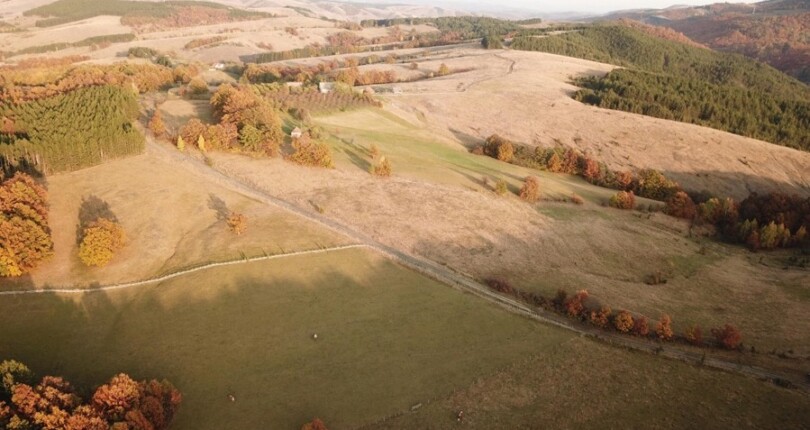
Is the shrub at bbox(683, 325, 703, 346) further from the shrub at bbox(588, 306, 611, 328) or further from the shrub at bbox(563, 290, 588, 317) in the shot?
the shrub at bbox(563, 290, 588, 317)

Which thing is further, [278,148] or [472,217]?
[278,148]

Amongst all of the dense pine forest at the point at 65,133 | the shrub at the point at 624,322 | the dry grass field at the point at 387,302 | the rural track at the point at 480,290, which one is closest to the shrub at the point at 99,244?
the dry grass field at the point at 387,302

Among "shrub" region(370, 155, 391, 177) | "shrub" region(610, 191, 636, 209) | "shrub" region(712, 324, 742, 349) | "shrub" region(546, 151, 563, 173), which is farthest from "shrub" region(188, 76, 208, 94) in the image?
"shrub" region(712, 324, 742, 349)

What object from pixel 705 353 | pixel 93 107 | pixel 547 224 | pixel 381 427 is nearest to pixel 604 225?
pixel 547 224

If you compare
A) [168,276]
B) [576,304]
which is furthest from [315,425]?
[576,304]

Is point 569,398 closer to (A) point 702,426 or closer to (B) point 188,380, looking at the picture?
(A) point 702,426

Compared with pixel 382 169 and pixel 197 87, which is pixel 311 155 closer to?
pixel 382 169
